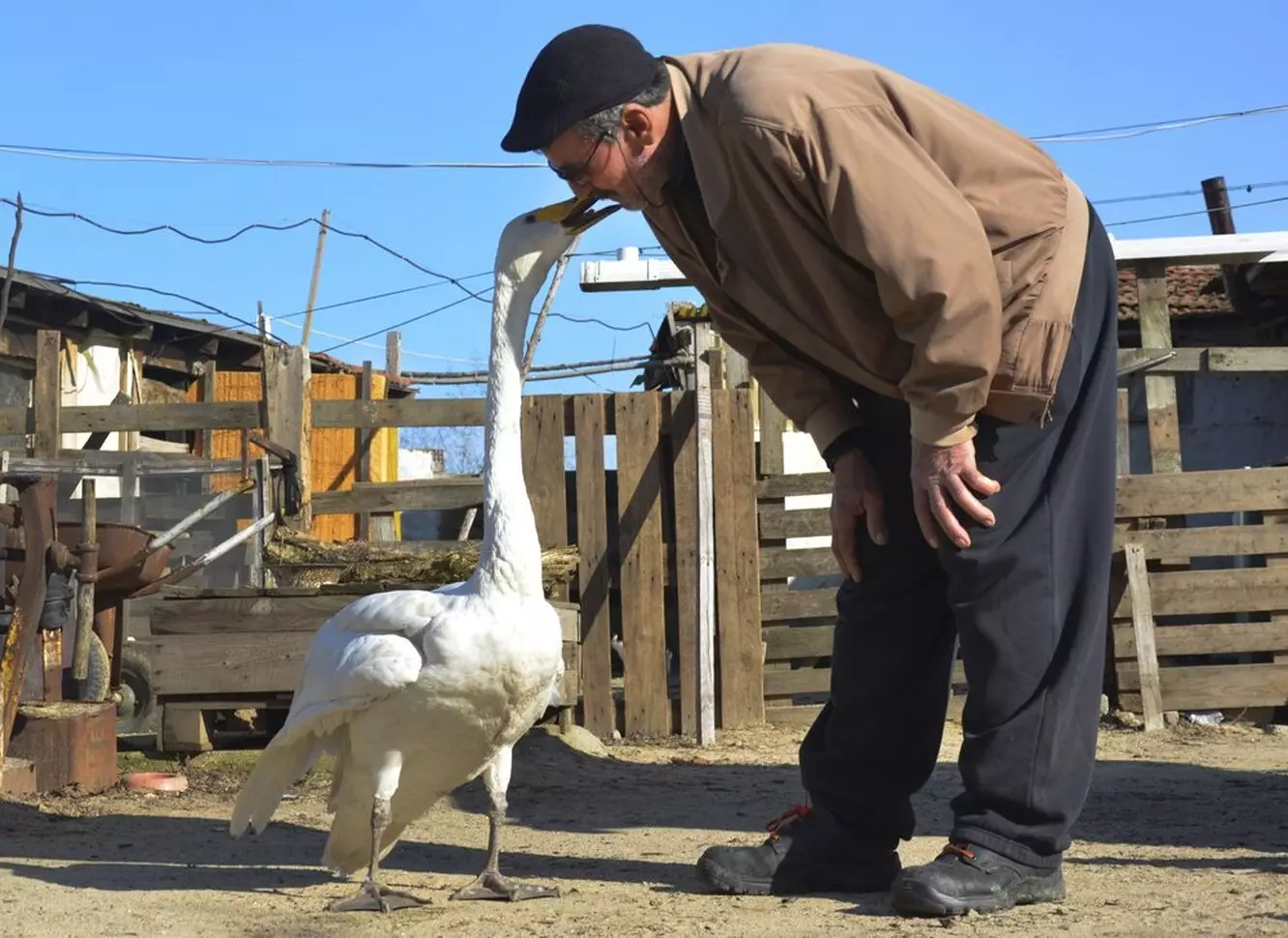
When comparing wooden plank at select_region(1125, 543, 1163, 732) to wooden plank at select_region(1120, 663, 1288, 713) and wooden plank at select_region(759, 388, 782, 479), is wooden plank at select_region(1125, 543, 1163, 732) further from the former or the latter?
wooden plank at select_region(759, 388, 782, 479)

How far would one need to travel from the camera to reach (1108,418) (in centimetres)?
369

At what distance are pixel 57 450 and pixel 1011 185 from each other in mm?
8160

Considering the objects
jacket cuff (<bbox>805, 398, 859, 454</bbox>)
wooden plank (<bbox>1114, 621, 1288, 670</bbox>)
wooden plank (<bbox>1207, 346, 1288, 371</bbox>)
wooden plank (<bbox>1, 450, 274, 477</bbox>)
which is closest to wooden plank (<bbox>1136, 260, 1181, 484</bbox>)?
wooden plank (<bbox>1207, 346, 1288, 371</bbox>)

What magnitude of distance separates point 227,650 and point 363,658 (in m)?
3.60

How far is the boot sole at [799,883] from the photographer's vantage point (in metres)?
3.94

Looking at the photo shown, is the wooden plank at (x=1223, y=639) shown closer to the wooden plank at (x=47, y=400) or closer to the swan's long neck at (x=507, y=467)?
the swan's long neck at (x=507, y=467)

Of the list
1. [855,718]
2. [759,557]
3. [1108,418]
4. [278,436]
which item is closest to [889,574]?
[855,718]

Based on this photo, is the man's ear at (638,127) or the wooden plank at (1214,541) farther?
the wooden plank at (1214,541)

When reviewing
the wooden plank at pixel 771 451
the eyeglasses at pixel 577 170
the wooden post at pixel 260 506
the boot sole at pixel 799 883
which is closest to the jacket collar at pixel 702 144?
the eyeglasses at pixel 577 170

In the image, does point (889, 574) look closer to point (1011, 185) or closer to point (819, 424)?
point (819, 424)

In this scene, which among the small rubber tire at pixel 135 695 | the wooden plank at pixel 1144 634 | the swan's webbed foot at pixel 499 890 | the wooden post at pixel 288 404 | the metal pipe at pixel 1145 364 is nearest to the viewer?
the swan's webbed foot at pixel 499 890

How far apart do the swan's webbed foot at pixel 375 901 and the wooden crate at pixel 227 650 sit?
3388 mm

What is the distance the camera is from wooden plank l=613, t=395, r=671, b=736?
8.71 m

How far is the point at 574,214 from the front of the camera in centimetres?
421
